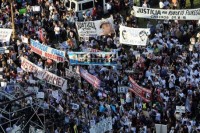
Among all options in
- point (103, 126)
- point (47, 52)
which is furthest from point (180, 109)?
point (47, 52)

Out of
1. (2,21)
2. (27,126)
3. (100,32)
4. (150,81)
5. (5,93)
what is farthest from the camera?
(2,21)

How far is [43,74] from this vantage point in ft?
112

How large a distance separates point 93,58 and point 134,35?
2398mm

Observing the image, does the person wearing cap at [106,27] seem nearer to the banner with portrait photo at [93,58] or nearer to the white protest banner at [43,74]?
the banner with portrait photo at [93,58]

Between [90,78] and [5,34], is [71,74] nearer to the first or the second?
[90,78]

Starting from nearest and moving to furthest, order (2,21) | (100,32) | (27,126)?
(27,126) → (100,32) → (2,21)

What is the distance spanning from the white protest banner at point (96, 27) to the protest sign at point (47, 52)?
2.30m

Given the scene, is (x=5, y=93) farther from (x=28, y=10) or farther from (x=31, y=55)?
(x=28, y=10)

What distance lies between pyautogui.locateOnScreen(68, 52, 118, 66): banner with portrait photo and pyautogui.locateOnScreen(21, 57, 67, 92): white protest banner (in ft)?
5.06

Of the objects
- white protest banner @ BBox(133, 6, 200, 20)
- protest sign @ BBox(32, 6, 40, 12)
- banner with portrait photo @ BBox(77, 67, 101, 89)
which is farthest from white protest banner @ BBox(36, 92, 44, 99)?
protest sign @ BBox(32, 6, 40, 12)

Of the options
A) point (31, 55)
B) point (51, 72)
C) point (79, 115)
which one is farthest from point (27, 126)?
point (31, 55)

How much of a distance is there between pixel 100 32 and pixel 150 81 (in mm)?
4179

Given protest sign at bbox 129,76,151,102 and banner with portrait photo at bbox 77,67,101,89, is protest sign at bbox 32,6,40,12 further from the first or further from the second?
protest sign at bbox 129,76,151,102

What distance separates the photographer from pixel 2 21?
138ft
